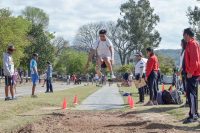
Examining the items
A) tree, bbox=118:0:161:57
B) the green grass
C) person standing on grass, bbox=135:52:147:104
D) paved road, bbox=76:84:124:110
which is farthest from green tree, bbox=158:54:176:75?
the green grass

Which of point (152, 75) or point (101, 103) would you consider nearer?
point (152, 75)

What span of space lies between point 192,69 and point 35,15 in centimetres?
12246

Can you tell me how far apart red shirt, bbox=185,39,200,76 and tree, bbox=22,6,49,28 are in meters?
120

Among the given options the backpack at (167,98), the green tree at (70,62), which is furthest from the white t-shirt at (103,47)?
the green tree at (70,62)

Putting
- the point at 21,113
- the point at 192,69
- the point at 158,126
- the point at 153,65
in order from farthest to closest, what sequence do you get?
the point at 153,65 < the point at 21,113 < the point at 192,69 < the point at 158,126

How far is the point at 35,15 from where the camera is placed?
132500 millimetres

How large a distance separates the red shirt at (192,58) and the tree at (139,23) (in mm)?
83884

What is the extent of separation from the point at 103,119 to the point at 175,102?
223 inches

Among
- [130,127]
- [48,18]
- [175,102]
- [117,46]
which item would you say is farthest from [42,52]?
[130,127]

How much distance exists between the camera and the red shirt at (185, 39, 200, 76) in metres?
12.4

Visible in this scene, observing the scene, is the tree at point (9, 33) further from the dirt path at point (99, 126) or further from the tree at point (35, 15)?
the tree at point (35, 15)

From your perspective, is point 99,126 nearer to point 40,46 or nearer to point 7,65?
point 7,65

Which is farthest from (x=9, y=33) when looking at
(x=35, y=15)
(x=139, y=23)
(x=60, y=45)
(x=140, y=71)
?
(x=60, y=45)

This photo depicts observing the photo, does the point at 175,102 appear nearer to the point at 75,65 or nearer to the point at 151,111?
the point at 151,111
